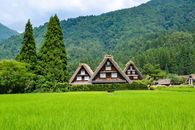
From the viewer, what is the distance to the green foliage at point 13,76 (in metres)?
52.4

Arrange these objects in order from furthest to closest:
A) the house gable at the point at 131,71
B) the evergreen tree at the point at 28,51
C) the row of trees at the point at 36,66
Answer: the house gable at the point at 131,71, the evergreen tree at the point at 28,51, the row of trees at the point at 36,66

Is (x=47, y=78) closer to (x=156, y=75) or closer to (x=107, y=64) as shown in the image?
(x=107, y=64)

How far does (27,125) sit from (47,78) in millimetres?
50002

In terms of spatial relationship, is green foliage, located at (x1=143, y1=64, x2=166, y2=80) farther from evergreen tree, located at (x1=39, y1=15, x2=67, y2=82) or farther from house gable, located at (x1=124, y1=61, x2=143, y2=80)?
evergreen tree, located at (x1=39, y1=15, x2=67, y2=82)

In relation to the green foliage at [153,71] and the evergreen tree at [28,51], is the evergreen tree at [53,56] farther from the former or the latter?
the green foliage at [153,71]

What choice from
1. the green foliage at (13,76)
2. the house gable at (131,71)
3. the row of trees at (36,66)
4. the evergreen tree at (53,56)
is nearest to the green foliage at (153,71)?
the house gable at (131,71)

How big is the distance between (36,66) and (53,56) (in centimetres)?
326

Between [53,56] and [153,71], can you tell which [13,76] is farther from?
[153,71]

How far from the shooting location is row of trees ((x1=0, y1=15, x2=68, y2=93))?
53.3 meters

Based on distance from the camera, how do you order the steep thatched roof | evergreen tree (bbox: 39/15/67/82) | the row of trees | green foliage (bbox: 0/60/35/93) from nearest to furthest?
green foliage (bbox: 0/60/35/93), the row of trees, evergreen tree (bbox: 39/15/67/82), the steep thatched roof

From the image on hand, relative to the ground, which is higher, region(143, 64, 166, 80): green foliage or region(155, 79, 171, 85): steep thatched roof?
region(143, 64, 166, 80): green foliage

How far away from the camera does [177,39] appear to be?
19788 cm

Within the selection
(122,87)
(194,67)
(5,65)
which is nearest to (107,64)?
(122,87)

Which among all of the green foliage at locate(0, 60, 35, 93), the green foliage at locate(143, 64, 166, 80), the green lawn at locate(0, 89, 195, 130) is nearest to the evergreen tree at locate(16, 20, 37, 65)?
the green foliage at locate(0, 60, 35, 93)
